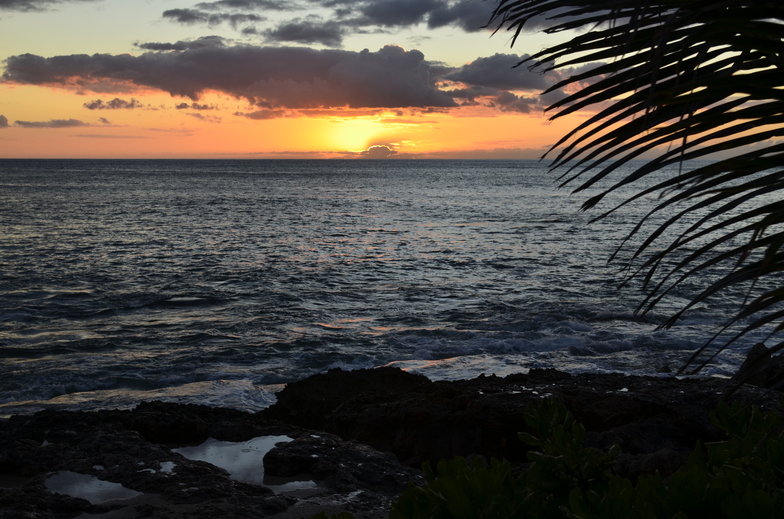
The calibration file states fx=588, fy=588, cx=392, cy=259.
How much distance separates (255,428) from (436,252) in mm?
16674

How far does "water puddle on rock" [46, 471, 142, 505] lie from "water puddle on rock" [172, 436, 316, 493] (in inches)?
31.7

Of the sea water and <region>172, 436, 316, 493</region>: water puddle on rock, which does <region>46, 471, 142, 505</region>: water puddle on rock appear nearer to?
<region>172, 436, 316, 493</region>: water puddle on rock

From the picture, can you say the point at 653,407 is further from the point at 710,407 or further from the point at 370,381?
the point at 370,381

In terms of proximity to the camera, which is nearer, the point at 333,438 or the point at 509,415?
the point at 333,438

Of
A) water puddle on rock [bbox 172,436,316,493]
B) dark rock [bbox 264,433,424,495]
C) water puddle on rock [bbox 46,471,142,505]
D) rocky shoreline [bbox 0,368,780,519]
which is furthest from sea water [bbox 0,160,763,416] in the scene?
water puddle on rock [bbox 46,471,142,505]

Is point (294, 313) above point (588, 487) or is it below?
below

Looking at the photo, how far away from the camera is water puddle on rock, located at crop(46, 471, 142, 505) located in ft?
12.9

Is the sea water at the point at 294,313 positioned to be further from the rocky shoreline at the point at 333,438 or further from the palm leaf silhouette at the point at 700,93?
the palm leaf silhouette at the point at 700,93

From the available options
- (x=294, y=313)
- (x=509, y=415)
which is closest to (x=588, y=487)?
(x=509, y=415)

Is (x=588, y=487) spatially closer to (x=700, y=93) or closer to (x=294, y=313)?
(x=700, y=93)

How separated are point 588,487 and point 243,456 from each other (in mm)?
4086

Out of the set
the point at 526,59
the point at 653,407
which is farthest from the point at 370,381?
the point at 526,59

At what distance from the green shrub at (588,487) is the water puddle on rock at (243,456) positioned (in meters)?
3.30

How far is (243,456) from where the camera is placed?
4.87 m
